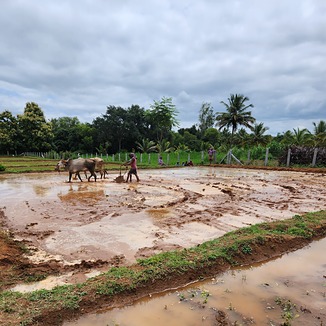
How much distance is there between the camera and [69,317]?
3438 mm

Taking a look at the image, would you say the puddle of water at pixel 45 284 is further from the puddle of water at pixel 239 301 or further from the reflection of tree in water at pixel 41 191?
the reflection of tree in water at pixel 41 191

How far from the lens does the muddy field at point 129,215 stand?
5629mm

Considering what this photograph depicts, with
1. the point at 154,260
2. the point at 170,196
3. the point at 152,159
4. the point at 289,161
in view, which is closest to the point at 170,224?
the point at 154,260

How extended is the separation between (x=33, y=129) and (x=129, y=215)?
2014 inches

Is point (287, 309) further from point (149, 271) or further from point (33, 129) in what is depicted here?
point (33, 129)

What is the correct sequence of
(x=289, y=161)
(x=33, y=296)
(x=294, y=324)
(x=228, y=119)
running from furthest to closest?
1. (x=228, y=119)
2. (x=289, y=161)
3. (x=33, y=296)
4. (x=294, y=324)

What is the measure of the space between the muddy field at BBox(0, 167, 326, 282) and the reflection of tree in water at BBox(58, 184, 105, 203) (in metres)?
0.04

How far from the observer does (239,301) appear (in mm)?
3828

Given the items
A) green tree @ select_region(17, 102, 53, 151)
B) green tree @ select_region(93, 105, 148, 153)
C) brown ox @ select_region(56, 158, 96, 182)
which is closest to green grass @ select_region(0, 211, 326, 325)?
brown ox @ select_region(56, 158, 96, 182)

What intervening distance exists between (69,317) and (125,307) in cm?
72

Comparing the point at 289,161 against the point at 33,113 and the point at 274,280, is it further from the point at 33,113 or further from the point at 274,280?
the point at 33,113

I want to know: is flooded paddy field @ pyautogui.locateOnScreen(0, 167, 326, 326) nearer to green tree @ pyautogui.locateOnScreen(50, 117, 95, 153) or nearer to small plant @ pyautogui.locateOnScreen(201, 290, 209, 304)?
small plant @ pyautogui.locateOnScreen(201, 290, 209, 304)

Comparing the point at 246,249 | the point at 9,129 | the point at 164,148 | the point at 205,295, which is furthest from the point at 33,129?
the point at 205,295

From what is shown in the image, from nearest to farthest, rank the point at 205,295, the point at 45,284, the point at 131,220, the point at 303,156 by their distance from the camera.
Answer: the point at 205,295 < the point at 45,284 < the point at 131,220 < the point at 303,156
